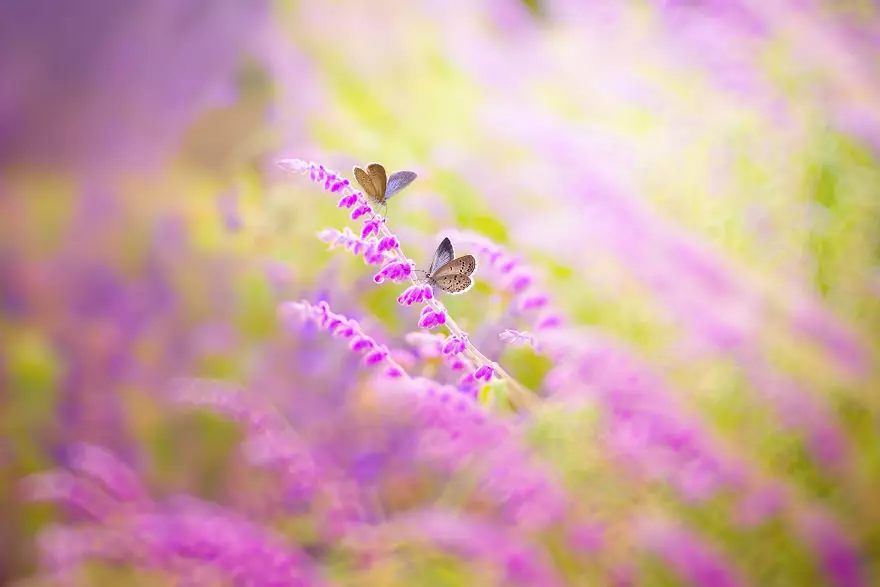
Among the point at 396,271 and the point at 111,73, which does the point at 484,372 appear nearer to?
the point at 396,271

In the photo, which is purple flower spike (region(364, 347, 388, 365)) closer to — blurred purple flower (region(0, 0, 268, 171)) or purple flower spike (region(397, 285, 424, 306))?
purple flower spike (region(397, 285, 424, 306))

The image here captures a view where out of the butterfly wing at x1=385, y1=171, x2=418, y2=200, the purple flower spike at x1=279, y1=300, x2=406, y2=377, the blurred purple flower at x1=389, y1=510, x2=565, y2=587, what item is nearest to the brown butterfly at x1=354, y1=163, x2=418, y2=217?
the butterfly wing at x1=385, y1=171, x2=418, y2=200

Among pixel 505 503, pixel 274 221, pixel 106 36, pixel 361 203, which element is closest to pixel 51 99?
pixel 106 36

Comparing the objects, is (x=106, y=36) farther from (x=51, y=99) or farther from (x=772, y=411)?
(x=772, y=411)

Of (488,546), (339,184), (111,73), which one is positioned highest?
(111,73)

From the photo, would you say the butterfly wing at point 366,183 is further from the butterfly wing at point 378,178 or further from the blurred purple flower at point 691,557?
the blurred purple flower at point 691,557

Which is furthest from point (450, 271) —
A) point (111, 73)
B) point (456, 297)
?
point (111, 73)

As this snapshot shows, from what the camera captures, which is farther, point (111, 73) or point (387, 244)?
point (111, 73)
